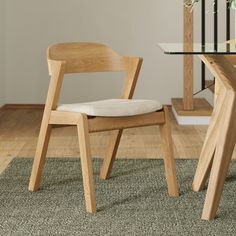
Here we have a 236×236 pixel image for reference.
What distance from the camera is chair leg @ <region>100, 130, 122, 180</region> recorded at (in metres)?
3.97

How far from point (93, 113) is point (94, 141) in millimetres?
2072

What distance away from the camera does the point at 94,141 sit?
5.40m

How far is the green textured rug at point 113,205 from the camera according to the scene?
121 inches

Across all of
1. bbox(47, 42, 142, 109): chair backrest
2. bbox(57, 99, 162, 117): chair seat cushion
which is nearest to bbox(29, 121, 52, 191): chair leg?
bbox(57, 99, 162, 117): chair seat cushion

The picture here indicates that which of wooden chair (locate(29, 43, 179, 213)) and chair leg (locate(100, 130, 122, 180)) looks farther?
chair leg (locate(100, 130, 122, 180))

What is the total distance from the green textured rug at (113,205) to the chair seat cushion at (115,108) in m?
0.43

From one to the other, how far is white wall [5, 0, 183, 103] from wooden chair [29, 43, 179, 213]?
11.2ft

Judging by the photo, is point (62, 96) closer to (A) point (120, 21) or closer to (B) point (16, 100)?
(B) point (16, 100)

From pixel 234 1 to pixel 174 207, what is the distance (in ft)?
3.17

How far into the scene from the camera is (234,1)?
3.30 m

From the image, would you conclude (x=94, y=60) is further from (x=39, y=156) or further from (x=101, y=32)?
(x=101, y=32)

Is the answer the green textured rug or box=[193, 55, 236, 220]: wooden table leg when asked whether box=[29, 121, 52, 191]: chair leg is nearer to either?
the green textured rug

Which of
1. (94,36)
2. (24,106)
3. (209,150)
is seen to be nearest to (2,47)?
(24,106)

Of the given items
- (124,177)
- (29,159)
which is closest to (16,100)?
(29,159)
